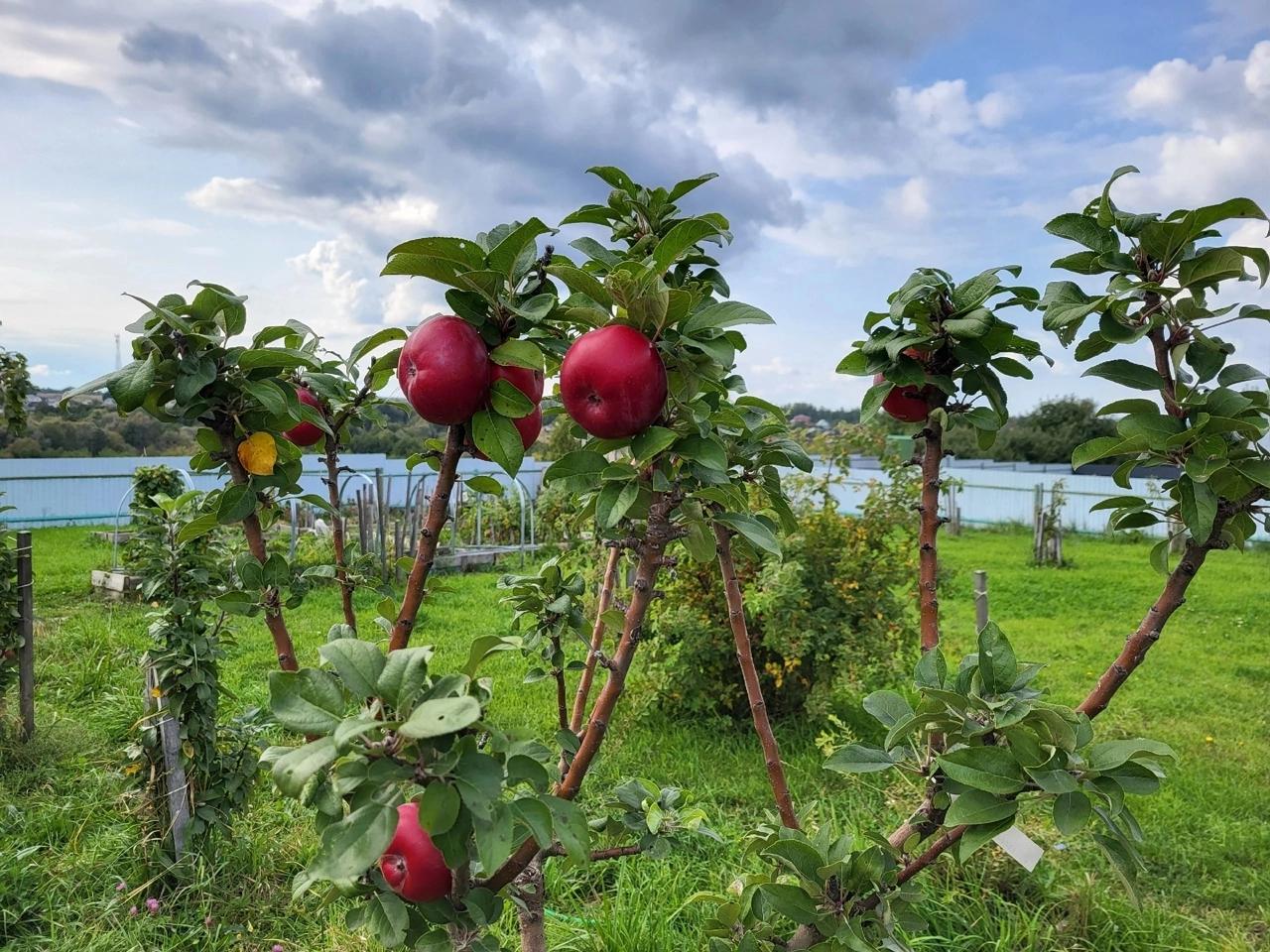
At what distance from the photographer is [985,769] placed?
1.00m

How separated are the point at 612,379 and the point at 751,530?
0.30 metres

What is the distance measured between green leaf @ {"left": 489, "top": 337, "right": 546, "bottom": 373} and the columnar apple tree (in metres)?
0.60

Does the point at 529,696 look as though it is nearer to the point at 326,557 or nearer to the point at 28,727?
the point at 28,727

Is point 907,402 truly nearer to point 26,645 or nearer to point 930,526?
point 930,526

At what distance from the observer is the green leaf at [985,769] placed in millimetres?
982

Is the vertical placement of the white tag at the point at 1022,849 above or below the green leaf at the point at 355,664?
below

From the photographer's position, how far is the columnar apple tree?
1.00 metres

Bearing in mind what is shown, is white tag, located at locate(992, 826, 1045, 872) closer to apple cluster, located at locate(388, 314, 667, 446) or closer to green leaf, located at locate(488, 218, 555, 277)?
apple cluster, located at locate(388, 314, 667, 446)

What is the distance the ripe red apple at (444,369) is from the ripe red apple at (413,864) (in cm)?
44

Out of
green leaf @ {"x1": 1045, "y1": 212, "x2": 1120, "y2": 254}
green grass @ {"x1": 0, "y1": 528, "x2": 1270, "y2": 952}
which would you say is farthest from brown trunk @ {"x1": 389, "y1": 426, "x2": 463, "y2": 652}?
green grass @ {"x1": 0, "y1": 528, "x2": 1270, "y2": 952}

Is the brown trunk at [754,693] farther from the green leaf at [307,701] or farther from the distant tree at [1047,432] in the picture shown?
the distant tree at [1047,432]

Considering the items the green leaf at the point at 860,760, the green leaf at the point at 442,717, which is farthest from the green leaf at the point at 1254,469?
the green leaf at the point at 442,717

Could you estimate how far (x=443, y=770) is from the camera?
31.2 inches

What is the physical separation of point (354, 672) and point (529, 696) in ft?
15.0
